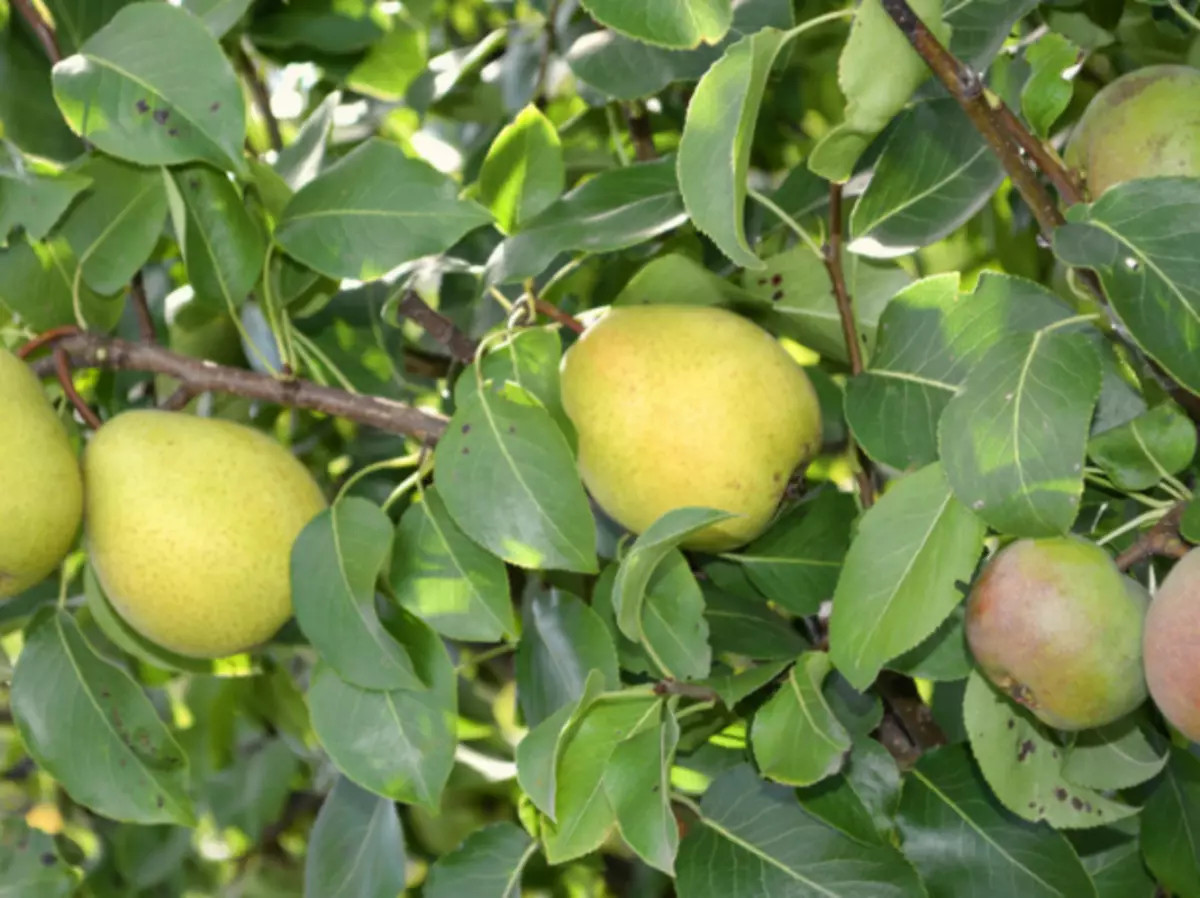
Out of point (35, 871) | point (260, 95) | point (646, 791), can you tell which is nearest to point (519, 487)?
point (646, 791)

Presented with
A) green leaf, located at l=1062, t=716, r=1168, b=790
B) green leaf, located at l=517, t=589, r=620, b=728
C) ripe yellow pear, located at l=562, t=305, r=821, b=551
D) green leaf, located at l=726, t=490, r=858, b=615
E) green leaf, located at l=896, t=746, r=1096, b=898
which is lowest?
green leaf, located at l=896, t=746, r=1096, b=898

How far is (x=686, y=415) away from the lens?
0.96 meters

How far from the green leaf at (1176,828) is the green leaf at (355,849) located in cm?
59

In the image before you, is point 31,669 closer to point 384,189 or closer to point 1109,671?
point 384,189

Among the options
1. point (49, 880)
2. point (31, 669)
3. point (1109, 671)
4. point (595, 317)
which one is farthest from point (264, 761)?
point (1109, 671)

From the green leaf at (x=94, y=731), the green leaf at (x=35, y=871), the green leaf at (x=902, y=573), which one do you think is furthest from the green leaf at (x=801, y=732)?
the green leaf at (x=35, y=871)

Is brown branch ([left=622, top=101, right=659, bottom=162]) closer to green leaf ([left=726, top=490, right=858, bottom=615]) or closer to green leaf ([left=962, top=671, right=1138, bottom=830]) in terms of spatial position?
green leaf ([left=726, top=490, right=858, bottom=615])

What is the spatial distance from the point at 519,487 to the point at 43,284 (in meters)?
0.49

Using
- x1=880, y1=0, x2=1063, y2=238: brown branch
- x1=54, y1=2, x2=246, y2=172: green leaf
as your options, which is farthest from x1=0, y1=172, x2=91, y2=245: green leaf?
x1=880, y1=0, x2=1063, y2=238: brown branch

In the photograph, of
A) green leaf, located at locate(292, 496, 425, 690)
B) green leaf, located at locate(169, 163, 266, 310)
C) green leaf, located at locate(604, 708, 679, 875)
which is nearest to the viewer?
green leaf, located at locate(604, 708, 679, 875)

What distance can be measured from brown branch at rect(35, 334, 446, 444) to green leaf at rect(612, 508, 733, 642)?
25 centimetres

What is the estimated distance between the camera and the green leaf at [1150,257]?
0.76 meters

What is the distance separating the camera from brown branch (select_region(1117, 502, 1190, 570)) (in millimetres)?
828

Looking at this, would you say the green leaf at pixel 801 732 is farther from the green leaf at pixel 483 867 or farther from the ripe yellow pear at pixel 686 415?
the green leaf at pixel 483 867
